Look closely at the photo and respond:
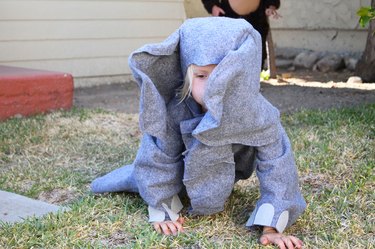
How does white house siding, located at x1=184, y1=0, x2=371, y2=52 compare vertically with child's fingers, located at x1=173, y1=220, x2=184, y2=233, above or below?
below

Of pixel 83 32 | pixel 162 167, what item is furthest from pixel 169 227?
pixel 83 32

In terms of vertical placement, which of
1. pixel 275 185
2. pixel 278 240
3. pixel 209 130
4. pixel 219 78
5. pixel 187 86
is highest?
pixel 219 78

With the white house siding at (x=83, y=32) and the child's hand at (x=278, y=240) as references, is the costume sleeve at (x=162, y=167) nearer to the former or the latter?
the child's hand at (x=278, y=240)

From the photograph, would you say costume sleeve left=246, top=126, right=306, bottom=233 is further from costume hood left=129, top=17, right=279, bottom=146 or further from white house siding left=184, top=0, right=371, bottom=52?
white house siding left=184, top=0, right=371, bottom=52

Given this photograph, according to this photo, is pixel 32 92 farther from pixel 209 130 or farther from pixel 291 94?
pixel 209 130

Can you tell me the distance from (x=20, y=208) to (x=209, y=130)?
3.48 feet

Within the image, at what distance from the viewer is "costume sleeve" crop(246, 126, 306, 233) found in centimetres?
234

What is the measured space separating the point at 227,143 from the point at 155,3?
540cm

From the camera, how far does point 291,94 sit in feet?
20.2

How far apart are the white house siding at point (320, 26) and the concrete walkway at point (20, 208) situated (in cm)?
622

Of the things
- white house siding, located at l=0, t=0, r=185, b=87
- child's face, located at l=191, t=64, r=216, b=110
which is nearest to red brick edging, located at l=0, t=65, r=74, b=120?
white house siding, located at l=0, t=0, r=185, b=87

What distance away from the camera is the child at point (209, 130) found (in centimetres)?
219

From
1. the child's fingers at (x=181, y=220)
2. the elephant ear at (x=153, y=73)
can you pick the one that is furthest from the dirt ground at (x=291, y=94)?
the elephant ear at (x=153, y=73)

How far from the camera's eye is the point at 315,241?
2391mm
